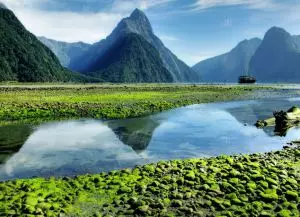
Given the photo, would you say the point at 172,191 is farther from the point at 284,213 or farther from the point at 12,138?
the point at 12,138

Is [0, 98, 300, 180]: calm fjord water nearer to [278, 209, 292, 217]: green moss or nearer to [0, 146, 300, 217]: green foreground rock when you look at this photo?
[0, 146, 300, 217]: green foreground rock

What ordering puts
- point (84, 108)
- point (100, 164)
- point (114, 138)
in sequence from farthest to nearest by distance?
point (84, 108) < point (114, 138) < point (100, 164)

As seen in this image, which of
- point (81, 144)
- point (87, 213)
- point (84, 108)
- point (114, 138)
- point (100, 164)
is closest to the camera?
point (87, 213)

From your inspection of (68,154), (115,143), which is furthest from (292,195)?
(115,143)

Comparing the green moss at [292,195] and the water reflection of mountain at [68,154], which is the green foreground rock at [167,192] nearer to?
the green moss at [292,195]

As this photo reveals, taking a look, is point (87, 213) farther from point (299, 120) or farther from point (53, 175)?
point (299, 120)

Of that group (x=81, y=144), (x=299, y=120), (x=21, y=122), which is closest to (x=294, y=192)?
(x=81, y=144)
